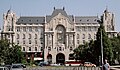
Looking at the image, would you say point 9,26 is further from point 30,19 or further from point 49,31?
Result: point 49,31

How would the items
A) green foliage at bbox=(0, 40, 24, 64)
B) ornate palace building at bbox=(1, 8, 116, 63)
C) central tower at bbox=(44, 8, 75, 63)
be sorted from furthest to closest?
ornate palace building at bbox=(1, 8, 116, 63) < central tower at bbox=(44, 8, 75, 63) < green foliage at bbox=(0, 40, 24, 64)

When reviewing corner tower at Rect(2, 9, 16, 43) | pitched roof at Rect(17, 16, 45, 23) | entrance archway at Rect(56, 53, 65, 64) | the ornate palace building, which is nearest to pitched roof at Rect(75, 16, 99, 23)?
the ornate palace building

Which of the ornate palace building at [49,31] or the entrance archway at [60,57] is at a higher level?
the ornate palace building at [49,31]

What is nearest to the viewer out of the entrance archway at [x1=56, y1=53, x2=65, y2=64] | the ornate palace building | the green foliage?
the green foliage

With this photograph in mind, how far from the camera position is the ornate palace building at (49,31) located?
140 metres

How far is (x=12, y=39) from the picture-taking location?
140 m

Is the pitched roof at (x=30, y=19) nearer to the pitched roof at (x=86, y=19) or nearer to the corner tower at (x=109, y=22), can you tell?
the pitched roof at (x=86, y=19)

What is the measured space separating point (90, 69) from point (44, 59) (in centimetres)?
7699

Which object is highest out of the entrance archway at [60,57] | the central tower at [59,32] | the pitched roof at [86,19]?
the pitched roof at [86,19]

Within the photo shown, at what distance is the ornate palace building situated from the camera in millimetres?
139750

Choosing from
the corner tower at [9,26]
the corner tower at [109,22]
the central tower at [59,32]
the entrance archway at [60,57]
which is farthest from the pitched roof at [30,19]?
the corner tower at [109,22]

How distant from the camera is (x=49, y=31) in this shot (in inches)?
5517

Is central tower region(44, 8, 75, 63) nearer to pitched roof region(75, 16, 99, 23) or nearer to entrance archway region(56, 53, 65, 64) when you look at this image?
entrance archway region(56, 53, 65, 64)

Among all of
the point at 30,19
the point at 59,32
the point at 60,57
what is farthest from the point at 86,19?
the point at 30,19
